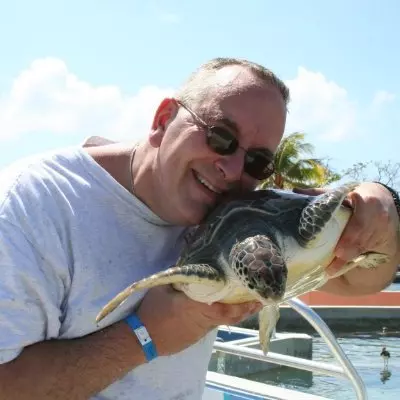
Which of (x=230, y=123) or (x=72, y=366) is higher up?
(x=230, y=123)

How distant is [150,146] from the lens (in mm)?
2137

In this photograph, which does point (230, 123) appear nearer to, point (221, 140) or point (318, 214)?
point (221, 140)

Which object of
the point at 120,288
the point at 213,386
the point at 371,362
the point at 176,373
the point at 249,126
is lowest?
the point at 371,362

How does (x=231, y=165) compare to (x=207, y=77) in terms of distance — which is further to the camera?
(x=207, y=77)

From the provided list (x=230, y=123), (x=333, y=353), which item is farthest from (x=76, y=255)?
(x=333, y=353)

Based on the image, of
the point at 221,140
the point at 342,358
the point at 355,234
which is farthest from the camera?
the point at 342,358

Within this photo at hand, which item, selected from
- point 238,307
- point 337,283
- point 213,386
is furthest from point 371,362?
point 238,307

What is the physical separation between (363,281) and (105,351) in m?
1.09

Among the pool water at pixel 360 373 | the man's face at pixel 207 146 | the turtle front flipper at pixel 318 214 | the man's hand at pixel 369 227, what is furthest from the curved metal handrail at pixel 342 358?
the pool water at pixel 360 373

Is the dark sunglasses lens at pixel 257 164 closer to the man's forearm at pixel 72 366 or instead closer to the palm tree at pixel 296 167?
the man's forearm at pixel 72 366

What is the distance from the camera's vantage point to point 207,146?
2.00 meters

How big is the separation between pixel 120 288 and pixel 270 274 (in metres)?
0.50

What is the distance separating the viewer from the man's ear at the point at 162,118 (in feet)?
6.98

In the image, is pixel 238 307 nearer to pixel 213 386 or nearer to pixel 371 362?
pixel 213 386
